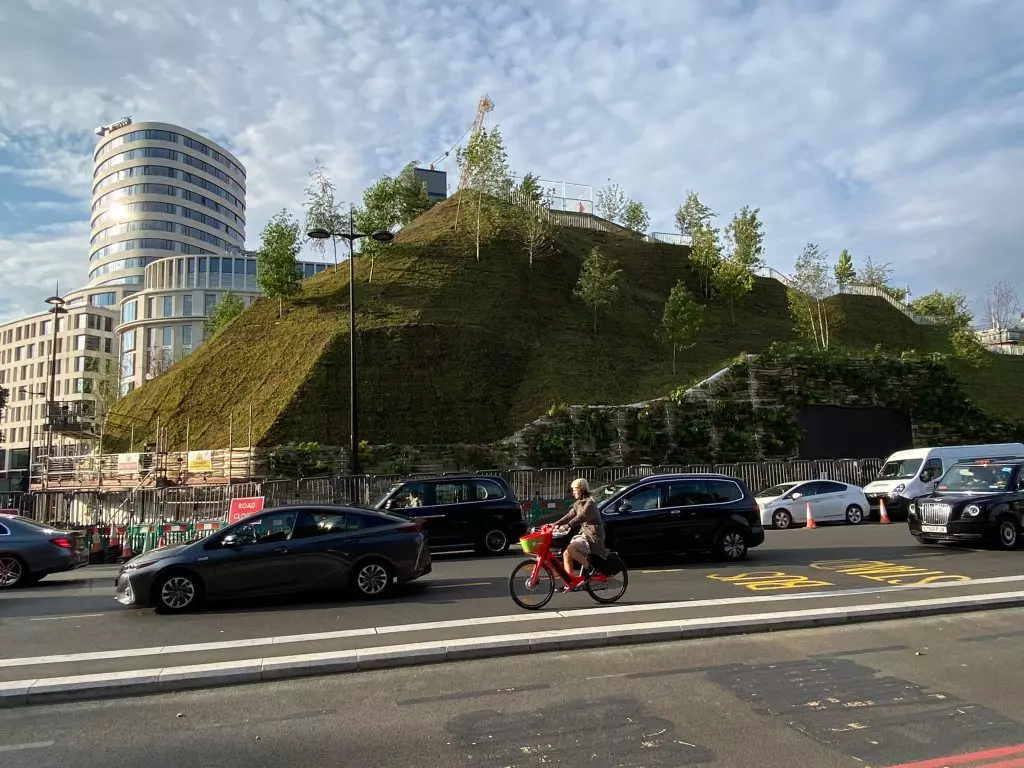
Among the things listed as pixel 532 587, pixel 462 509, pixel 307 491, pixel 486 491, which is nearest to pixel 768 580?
pixel 532 587

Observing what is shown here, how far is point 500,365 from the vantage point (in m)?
35.8

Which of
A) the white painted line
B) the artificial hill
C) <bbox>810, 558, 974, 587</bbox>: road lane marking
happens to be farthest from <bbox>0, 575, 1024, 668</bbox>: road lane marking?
the artificial hill

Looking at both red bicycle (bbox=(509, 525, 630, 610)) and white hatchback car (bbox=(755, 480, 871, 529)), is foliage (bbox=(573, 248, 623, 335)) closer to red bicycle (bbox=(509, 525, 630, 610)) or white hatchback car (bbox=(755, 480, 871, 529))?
white hatchback car (bbox=(755, 480, 871, 529))

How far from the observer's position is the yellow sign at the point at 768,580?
1085cm

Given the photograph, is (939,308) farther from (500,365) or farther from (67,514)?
(67,514)

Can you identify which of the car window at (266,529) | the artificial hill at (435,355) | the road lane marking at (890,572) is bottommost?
the road lane marking at (890,572)

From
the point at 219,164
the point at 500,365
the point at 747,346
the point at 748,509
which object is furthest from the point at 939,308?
the point at 219,164

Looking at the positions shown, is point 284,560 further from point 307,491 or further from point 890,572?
point 307,491

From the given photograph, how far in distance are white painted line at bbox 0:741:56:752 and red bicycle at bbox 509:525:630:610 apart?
520 cm

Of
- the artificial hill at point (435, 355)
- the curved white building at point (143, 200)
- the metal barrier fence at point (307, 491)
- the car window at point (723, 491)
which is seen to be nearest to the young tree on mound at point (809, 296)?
the artificial hill at point (435, 355)

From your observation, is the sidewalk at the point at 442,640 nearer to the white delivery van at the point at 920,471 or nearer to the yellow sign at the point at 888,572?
the yellow sign at the point at 888,572

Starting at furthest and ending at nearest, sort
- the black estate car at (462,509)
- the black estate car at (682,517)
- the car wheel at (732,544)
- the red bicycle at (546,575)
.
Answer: the black estate car at (462,509) < the car wheel at (732,544) < the black estate car at (682,517) < the red bicycle at (546,575)

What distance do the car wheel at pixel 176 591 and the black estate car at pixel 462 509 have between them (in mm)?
5791

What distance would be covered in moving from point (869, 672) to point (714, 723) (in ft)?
6.98
